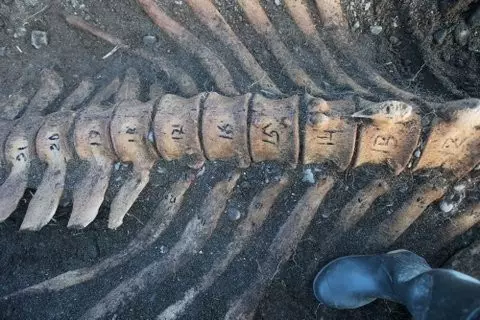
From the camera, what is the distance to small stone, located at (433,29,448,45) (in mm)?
3029

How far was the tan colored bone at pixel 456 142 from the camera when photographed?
225 cm

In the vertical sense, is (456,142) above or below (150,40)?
below

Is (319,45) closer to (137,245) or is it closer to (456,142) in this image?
(456,142)

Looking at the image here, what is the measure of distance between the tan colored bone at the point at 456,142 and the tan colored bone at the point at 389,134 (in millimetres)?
81

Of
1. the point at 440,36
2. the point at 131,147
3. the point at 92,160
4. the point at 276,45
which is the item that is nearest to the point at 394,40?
the point at 440,36

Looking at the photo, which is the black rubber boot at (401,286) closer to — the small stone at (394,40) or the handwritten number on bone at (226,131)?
the handwritten number on bone at (226,131)

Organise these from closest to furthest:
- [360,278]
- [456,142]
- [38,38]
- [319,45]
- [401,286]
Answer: [401,286], [456,142], [360,278], [319,45], [38,38]

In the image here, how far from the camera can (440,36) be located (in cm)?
303

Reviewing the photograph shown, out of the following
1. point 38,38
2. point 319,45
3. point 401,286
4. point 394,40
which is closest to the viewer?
point 401,286

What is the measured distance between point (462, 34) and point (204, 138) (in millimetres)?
1666

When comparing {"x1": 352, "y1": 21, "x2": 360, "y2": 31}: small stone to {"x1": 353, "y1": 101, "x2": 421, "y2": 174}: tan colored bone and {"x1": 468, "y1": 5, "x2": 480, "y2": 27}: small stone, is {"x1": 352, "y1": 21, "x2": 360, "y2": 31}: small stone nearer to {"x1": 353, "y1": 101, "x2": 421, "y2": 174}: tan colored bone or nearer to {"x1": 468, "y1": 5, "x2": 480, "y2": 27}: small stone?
{"x1": 468, "y1": 5, "x2": 480, "y2": 27}: small stone

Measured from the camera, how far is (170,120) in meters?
2.63

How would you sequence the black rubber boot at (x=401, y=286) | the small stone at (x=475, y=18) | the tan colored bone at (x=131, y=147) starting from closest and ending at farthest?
the black rubber boot at (x=401, y=286), the tan colored bone at (x=131, y=147), the small stone at (x=475, y=18)

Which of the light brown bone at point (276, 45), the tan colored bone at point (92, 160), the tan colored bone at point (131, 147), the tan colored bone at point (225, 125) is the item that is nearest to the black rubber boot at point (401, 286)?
the tan colored bone at point (225, 125)
